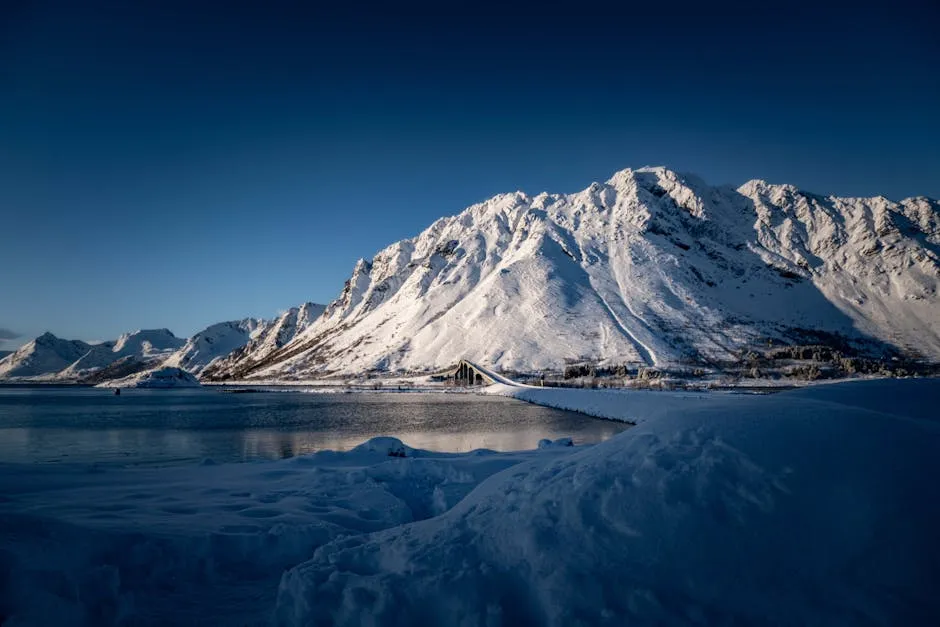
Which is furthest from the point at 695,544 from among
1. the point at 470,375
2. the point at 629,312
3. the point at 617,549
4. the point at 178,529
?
the point at 629,312

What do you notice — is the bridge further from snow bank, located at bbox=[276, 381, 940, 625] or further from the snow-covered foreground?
snow bank, located at bbox=[276, 381, 940, 625]

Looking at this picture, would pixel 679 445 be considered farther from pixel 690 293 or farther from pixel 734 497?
pixel 690 293

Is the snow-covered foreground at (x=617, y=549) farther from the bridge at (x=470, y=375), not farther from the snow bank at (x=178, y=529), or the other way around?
the bridge at (x=470, y=375)

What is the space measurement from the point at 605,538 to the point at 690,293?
176771mm

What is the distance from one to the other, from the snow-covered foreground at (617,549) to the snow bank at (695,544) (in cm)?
2

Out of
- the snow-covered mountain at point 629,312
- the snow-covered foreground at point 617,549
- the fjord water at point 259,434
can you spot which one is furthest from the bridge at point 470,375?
the snow-covered foreground at point 617,549

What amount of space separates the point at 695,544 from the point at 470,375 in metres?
122

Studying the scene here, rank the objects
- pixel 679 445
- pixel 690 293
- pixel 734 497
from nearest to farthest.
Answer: pixel 734 497 → pixel 679 445 → pixel 690 293

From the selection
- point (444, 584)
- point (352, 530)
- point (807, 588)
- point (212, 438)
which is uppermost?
point (807, 588)

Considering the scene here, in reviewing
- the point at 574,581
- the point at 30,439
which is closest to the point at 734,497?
the point at 574,581

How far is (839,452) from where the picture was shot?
549 cm

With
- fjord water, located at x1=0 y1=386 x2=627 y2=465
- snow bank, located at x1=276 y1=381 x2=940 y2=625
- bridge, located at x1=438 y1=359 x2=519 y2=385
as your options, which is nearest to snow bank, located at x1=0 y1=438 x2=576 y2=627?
snow bank, located at x1=276 y1=381 x2=940 y2=625

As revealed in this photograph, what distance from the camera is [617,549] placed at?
5133mm

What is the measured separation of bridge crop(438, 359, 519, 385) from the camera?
11322cm
